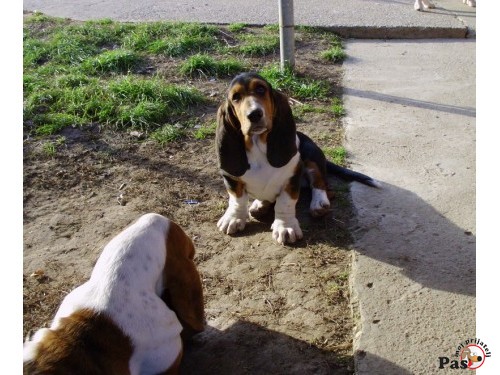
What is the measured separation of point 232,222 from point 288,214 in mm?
454

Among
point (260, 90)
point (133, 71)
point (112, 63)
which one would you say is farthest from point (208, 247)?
point (112, 63)

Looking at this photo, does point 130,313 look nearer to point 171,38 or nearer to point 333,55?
point 333,55

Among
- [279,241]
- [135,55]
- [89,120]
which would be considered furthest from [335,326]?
[135,55]

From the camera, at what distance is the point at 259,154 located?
4.09 metres

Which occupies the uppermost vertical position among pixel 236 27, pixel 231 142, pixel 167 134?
pixel 236 27

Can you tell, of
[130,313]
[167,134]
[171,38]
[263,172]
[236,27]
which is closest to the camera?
[130,313]

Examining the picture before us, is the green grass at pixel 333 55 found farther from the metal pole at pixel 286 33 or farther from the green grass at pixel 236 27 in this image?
the green grass at pixel 236 27

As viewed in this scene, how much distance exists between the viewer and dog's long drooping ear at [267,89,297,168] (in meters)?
4.00

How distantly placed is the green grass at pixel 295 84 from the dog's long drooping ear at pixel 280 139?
105 inches

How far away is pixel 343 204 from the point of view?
459cm

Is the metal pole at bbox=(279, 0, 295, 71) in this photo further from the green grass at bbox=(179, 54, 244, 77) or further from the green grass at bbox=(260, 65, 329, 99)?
the green grass at bbox=(179, 54, 244, 77)

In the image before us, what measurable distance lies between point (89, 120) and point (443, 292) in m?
4.22

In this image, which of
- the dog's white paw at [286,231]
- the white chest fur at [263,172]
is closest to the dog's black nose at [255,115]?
the white chest fur at [263,172]

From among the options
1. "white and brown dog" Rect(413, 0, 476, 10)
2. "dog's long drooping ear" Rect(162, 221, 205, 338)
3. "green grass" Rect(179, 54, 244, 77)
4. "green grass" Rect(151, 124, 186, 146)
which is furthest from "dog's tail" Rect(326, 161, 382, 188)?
"white and brown dog" Rect(413, 0, 476, 10)
